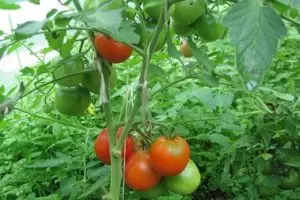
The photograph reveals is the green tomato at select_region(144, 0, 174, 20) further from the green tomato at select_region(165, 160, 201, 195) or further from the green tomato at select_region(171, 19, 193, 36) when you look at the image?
the green tomato at select_region(165, 160, 201, 195)

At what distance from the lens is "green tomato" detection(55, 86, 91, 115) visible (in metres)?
1.11

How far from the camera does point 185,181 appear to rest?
1.07 m

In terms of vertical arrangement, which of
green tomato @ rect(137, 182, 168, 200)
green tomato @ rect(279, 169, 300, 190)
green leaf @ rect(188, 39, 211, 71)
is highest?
green leaf @ rect(188, 39, 211, 71)

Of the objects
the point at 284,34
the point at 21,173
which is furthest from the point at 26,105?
the point at 284,34

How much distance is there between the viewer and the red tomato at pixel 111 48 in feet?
3.11

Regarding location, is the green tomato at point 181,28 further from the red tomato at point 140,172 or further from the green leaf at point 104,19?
the green leaf at point 104,19

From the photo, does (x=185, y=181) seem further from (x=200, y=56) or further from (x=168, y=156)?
(x=200, y=56)

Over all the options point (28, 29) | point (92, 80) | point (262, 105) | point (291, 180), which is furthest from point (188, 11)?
point (291, 180)

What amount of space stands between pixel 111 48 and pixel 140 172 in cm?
25

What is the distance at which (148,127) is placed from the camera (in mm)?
1059

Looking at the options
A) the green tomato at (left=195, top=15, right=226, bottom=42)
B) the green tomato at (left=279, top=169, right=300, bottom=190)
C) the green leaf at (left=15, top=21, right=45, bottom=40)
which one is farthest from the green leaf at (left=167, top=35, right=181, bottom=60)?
the green tomato at (left=279, top=169, right=300, bottom=190)

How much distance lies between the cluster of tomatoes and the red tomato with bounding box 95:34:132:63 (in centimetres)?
16

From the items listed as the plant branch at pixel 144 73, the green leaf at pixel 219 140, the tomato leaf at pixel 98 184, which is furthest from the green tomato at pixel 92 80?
the green leaf at pixel 219 140

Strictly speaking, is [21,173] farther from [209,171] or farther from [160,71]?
[160,71]
